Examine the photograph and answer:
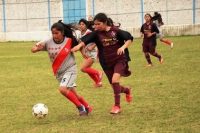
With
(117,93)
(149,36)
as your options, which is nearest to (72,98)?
(117,93)

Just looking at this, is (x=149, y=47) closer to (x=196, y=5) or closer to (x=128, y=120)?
(x=128, y=120)

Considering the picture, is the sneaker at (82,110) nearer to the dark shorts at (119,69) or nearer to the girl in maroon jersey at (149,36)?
the dark shorts at (119,69)

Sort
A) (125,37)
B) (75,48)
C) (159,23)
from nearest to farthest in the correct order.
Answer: (75,48) → (125,37) → (159,23)

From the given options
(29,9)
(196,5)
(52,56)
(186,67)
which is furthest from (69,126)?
(29,9)

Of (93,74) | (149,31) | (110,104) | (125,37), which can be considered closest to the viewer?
(125,37)

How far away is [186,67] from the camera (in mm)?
14742

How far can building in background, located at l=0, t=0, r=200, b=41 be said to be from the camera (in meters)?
36.6

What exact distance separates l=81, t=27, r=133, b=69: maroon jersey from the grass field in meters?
0.90

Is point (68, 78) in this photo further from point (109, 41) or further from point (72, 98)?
point (109, 41)

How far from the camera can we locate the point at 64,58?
8000mm

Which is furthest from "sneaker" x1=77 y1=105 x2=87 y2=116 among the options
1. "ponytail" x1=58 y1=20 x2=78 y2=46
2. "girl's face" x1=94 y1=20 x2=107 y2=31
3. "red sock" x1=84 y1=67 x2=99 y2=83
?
"red sock" x1=84 y1=67 x2=99 y2=83

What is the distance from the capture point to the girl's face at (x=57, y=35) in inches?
306

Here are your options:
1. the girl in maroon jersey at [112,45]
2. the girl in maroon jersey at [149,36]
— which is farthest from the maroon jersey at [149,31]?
the girl in maroon jersey at [112,45]

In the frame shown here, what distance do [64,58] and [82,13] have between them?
32752 millimetres
